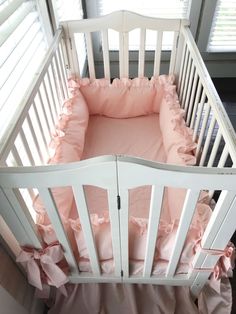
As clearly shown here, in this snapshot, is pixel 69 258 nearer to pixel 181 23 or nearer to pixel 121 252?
pixel 121 252

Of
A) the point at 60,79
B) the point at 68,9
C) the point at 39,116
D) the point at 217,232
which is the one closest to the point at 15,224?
the point at 39,116

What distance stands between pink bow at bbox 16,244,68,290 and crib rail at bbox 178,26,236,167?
2.12ft

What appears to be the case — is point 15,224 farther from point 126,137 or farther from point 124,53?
point 124,53

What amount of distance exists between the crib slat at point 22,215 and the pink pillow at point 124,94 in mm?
986

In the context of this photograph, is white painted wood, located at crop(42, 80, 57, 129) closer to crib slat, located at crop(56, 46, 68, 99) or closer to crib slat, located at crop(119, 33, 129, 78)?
crib slat, located at crop(56, 46, 68, 99)

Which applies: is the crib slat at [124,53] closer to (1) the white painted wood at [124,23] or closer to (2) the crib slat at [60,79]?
(1) the white painted wood at [124,23]

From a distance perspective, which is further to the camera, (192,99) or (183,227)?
(192,99)

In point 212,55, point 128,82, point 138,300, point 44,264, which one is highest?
point 128,82

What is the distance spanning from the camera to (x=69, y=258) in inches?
37.0

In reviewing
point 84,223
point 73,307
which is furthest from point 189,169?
point 73,307

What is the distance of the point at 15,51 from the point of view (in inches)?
40.1

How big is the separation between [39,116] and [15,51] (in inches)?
10.4

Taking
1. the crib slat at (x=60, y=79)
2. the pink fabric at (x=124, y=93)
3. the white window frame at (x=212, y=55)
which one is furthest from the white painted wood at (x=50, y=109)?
the white window frame at (x=212, y=55)

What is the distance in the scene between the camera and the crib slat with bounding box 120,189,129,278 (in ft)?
2.23
